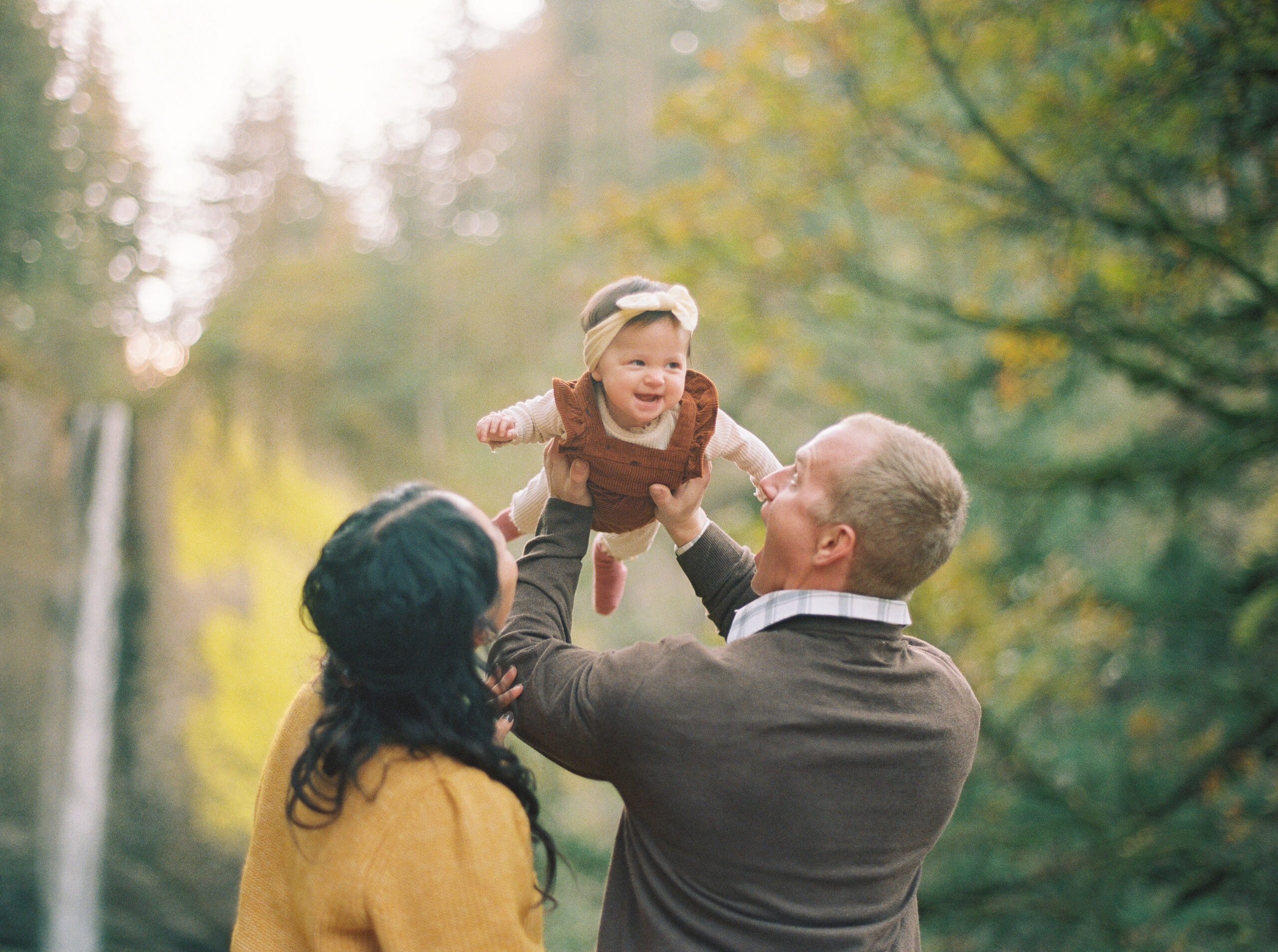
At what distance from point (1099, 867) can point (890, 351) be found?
4.63 m

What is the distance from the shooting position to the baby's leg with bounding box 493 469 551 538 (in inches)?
74.2

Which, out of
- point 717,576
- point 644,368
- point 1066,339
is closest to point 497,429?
point 644,368

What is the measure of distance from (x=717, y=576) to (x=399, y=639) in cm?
76

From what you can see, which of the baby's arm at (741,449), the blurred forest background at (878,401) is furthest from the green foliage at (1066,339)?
the baby's arm at (741,449)

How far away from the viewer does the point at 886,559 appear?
1.50 m

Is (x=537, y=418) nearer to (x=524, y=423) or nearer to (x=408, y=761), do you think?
(x=524, y=423)

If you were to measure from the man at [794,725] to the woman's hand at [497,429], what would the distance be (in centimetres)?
25

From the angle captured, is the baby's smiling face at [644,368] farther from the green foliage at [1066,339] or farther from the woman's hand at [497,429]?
the green foliage at [1066,339]

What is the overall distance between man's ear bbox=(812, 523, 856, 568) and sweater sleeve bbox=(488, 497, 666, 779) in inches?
11.7

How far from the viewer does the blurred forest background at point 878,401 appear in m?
3.88

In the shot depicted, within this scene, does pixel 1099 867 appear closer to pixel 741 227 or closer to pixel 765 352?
pixel 765 352

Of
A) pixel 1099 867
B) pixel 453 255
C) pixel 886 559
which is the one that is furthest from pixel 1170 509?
pixel 453 255

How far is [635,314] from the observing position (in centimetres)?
168

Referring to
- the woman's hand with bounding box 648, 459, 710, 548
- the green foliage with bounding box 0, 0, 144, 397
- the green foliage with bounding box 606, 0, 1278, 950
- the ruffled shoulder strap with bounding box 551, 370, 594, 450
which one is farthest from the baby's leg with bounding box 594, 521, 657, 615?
the green foliage with bounding box 0, 0, 144, 397
